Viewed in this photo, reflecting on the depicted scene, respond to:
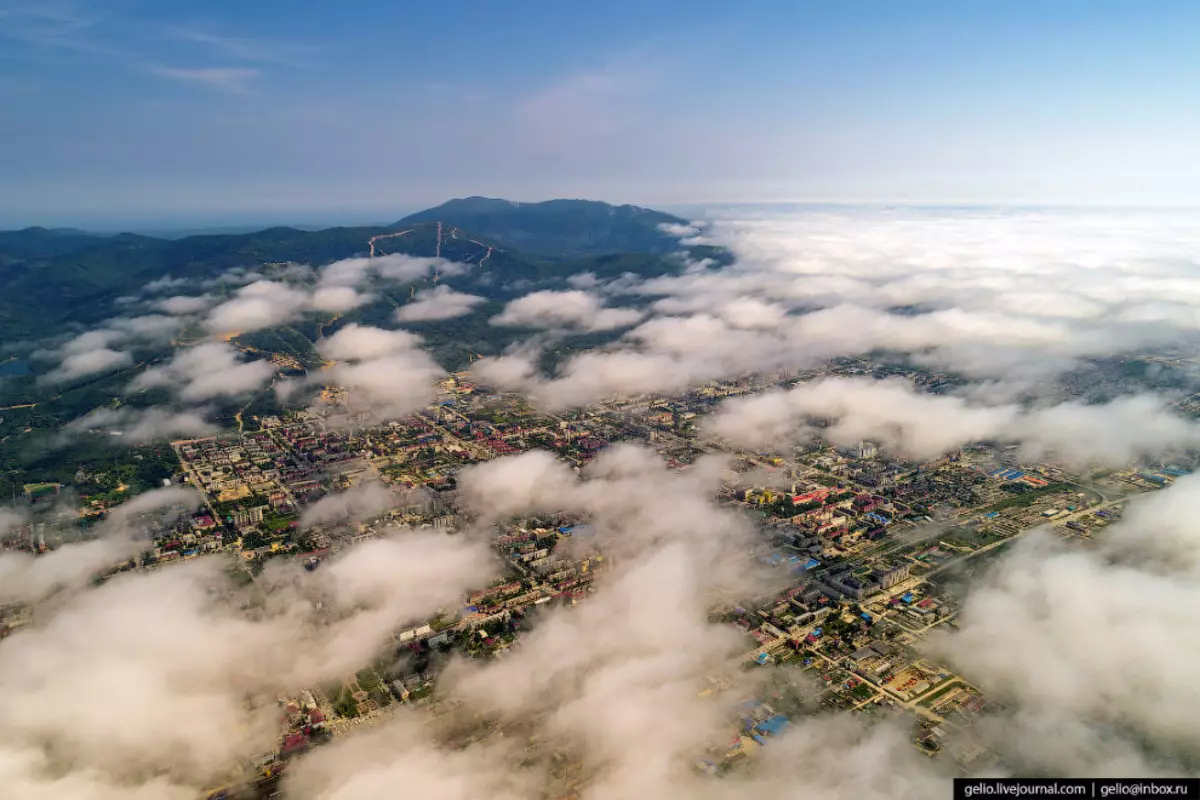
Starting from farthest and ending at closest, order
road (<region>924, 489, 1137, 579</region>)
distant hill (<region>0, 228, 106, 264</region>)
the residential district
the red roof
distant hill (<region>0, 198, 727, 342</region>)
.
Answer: distant hill (<region>0, 228, 106, 264</region>), distant hill (<region>0, 198, 727, 342</region>), road (<region>924, 489, 1137, 579</region>), the residential district, the red roof

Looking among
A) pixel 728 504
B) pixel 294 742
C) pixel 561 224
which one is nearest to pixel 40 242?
pixel 561 224

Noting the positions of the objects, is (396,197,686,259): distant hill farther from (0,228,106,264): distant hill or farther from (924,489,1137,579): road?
(924,489,1137,579): road

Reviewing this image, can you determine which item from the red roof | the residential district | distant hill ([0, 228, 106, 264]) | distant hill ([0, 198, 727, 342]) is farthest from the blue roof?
distant hill ([0, 228, 106, 264])

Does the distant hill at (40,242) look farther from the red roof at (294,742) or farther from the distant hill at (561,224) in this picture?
the red roof at (294,742)

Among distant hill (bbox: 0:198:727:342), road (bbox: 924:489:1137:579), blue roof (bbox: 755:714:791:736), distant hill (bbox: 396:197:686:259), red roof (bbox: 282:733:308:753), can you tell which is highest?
distant hill (bbox: 396:197:686:259)

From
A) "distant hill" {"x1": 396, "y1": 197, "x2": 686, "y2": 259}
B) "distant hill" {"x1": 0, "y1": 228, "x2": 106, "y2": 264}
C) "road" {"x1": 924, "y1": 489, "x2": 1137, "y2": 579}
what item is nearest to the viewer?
"road" {"x1": 924, "y1": 489, "x2": 1137, "y2": 579}

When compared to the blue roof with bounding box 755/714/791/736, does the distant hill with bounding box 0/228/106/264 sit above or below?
above

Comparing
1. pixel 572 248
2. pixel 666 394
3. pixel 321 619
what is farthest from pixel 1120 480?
pixel 572 248

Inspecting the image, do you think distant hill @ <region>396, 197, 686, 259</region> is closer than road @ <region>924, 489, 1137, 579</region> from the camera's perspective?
No

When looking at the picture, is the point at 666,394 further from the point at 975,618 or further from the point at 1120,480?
the point at 975,618
